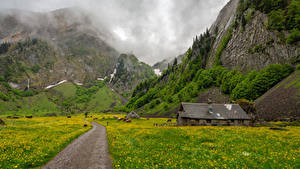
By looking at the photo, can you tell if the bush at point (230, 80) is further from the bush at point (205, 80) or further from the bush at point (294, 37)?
the bush at point (294, 37)

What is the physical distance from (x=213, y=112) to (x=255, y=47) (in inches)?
3735

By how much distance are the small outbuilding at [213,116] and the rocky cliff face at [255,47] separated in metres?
68.5

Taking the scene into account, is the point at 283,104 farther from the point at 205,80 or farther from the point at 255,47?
the point at 205,80

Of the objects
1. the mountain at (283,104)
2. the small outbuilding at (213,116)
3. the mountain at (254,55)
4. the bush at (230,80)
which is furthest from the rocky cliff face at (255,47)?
the small outbuilding at (213,116)

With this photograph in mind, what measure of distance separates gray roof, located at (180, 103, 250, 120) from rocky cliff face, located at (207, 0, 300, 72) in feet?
223

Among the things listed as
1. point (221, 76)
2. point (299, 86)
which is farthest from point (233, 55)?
point (299, 86)

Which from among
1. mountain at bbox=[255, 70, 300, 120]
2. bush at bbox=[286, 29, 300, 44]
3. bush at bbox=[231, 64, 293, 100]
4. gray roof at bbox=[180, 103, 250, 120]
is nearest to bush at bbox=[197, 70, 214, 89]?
bush at bbox=[231, 64, 293, 100]

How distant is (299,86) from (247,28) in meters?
93.6

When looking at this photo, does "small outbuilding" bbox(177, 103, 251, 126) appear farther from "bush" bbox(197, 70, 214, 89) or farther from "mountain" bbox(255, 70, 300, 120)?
"bush" bbox(197, 70, 214, 89)

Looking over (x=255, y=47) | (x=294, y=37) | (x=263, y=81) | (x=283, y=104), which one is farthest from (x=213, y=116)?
(x=255, y=47)

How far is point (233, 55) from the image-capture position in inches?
5797

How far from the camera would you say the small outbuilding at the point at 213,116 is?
182 feet

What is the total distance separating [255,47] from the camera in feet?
392

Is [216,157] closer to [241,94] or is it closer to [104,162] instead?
[104,162]
